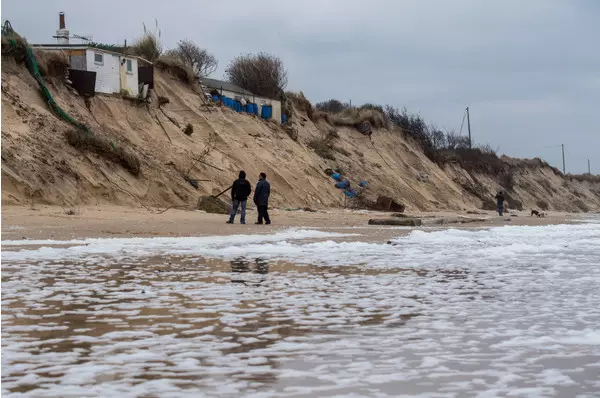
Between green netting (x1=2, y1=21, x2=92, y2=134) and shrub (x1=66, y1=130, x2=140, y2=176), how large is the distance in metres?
0.43

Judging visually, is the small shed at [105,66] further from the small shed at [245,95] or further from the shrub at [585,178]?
the shrub at [585,178]

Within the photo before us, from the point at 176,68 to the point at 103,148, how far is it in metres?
11.5

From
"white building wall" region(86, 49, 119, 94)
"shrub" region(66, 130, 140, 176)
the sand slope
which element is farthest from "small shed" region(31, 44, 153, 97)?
"shrub" region(66, 130, 140, 176)

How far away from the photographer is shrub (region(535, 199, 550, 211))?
72375 mm

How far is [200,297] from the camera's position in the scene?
7.53 metres

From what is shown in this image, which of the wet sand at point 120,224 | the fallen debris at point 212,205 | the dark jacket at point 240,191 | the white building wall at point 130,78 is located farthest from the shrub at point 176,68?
the dark jacket at point 240,191

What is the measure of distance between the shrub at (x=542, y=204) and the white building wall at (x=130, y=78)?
48720 millimetres

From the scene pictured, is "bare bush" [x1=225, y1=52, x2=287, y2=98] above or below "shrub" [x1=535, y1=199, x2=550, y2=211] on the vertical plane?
above

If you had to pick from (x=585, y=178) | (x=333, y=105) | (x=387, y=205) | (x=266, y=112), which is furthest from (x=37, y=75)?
(x=585, y=178)

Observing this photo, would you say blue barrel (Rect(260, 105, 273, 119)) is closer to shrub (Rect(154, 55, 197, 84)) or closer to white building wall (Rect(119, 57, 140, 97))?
shrub (Rect(154, 55, 197, 84))

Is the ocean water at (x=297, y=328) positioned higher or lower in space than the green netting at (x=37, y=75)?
lower

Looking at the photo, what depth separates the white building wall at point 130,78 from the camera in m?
32.0

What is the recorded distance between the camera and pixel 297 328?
587cm

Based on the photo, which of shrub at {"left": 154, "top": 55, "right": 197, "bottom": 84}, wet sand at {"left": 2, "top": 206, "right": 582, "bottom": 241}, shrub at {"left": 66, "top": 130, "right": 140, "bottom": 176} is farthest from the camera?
shrub at {"left": 154, "top": 55, "right": 197, "bottom": 84}
